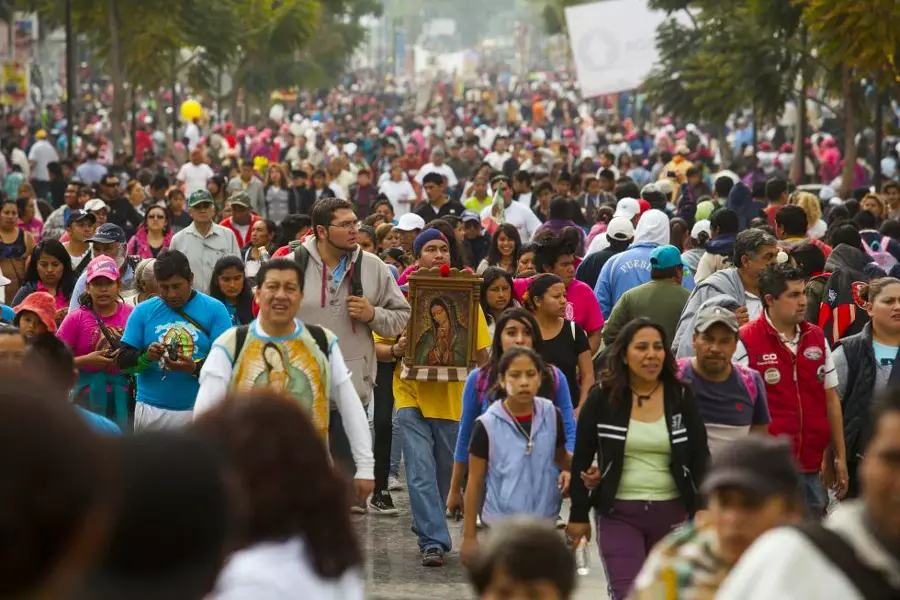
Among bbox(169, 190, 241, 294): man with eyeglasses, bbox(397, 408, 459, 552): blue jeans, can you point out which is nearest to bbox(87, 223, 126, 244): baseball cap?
bbox(169, 190, 241, 294): man with eyeglasses

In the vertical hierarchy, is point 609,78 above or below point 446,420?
above

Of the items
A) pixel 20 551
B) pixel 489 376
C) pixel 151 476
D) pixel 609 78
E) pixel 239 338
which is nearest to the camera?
pixel 20 551

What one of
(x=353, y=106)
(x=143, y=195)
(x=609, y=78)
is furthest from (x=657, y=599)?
(x=353, y=106)

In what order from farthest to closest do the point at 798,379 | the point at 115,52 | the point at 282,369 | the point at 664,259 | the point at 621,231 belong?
1. the point at 115,52
2. the point at 621,231
3. the point at 664,259
4. the point at 798,379
5. the point at 282,369

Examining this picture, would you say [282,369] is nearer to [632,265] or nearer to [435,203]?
[632,265]

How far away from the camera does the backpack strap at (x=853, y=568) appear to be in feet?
10.5

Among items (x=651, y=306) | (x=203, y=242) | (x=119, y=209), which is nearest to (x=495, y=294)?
(x=651, y=306)

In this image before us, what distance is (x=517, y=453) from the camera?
706 centimetres

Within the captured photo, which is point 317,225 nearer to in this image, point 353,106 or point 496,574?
point 496,574

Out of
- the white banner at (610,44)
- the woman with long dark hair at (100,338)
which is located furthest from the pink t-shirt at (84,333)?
the white banner at (610,44)

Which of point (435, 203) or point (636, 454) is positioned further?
point (435, 203)

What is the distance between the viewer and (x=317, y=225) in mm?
8805

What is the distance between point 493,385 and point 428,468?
1774 millimetres

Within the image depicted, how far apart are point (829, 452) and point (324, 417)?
244 cm
